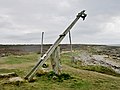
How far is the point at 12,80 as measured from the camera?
16750 mm

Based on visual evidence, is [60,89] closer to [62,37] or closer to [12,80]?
[12,80]

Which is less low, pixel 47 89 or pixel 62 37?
pixel 62 37

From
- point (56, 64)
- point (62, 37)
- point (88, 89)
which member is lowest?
point (88, 89)

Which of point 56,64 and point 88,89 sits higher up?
point 56,64

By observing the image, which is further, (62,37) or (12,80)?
(62,37)

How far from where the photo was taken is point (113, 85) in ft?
57.8

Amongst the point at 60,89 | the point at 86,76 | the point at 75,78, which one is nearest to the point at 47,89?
the point at 60,89

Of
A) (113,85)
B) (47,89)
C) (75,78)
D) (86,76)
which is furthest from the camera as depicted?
(86,76)

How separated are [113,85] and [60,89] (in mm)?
3519

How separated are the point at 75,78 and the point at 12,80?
4212 mm

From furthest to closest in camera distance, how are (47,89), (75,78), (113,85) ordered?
1. (75,78)
2. (113,85)
3. (47,89)

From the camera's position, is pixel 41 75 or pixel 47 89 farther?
pixel 41 75

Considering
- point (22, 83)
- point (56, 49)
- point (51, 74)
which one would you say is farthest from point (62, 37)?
point (22, 83)

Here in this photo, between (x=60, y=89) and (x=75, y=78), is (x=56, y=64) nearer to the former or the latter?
(x=75, y=78)
